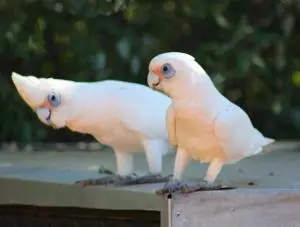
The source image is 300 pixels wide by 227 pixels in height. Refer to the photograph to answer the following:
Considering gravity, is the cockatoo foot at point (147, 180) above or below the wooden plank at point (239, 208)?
above

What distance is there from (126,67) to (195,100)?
116 centimetres

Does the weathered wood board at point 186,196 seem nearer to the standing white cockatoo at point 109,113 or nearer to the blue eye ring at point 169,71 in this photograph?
the standing white cockatoo at point 109,113

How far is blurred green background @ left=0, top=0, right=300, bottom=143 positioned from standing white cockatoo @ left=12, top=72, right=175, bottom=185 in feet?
2.42

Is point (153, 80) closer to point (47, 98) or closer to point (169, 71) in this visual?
point (169, 71)

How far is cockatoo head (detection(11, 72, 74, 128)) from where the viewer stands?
1073 mm

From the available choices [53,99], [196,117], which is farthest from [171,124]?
[53,99]

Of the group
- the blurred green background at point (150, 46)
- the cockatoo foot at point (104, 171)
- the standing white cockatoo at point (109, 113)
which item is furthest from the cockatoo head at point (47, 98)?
the blurred green background at point (150, 46)

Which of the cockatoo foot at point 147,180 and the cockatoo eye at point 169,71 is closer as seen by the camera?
the cockatoo eye at point 169,71

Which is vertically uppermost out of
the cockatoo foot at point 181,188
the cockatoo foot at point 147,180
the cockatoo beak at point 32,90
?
the cockatoo beak at point 32,90

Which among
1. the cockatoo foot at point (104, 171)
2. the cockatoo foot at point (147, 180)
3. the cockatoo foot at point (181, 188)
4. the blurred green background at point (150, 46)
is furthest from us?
the blurred green background at point (150, 46)

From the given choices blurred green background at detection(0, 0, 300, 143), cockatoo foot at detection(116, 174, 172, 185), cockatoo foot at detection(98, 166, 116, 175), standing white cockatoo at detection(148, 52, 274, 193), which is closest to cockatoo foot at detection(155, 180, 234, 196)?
standing white cockatoo at detection(148, 52, 274, 193)

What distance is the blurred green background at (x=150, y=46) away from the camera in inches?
78.5

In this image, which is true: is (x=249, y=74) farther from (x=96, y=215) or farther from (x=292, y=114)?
(x=96, y=215)

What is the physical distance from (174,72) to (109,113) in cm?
16
